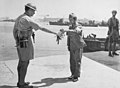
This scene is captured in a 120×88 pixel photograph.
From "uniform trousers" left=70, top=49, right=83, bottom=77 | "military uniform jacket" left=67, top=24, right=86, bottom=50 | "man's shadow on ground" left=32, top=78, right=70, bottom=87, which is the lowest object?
"man's shadow on ground" left=32, top=78, right=70, bottom=87

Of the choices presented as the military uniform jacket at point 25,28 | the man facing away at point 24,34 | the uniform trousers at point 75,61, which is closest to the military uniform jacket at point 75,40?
the uniform trousers at point 75,61

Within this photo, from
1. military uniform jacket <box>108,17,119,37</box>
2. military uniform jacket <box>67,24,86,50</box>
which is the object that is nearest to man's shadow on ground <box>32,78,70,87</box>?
military uniform jacket <box>67,24,86,50</box>

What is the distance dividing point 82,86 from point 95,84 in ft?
0.99

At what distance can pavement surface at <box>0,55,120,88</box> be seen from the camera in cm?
448

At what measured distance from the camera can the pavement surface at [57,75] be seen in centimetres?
448

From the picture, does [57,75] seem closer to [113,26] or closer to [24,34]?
[24,34]

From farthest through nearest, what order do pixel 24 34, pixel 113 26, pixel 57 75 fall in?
pixel 113 26 < pixel 57 75 < pixel 24 34

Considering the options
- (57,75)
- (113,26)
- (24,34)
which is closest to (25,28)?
(24,34)

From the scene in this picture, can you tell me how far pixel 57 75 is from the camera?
521 cm

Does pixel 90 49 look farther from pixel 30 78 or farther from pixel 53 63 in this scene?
pixel 30 78

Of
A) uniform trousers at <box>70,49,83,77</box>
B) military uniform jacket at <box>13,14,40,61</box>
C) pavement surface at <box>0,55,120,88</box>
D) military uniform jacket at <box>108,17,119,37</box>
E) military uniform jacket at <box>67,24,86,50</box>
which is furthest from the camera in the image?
military uniform jacket at <box>108,17,119,37</box>

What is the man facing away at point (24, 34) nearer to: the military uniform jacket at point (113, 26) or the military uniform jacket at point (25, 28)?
the military uniform jacket at point (25, 28)

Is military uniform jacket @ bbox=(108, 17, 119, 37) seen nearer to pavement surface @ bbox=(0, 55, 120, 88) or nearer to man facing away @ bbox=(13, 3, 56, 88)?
pavement surface @ bbox=(0, 55, 120, 88)

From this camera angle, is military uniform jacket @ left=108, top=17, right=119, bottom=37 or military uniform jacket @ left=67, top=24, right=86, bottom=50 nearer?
military uniform jacket @ left=67, top=24, right=86, bottom=50
